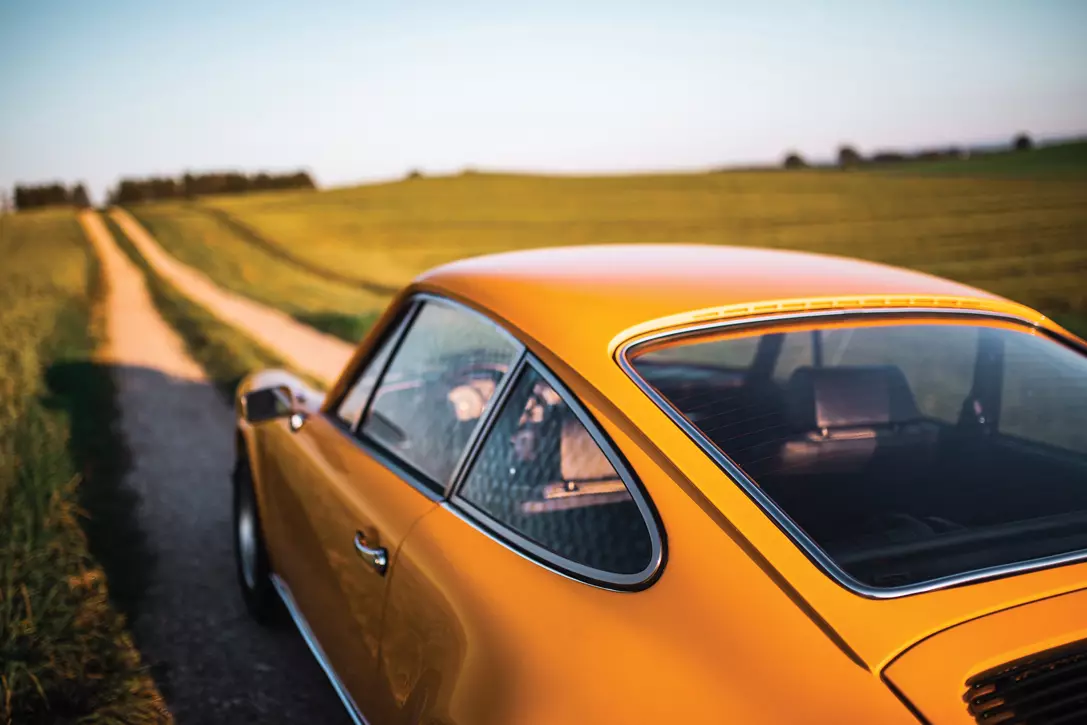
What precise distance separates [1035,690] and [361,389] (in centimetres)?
206

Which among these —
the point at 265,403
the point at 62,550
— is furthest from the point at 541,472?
the point at 62,550

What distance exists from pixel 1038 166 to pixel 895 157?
20224 mm

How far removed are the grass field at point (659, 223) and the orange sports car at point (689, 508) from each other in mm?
8901

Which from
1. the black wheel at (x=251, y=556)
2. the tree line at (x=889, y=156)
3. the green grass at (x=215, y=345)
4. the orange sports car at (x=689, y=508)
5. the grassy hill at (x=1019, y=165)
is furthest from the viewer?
the tree line at (x=889, y=156)

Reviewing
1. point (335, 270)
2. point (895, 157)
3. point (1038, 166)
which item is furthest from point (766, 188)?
Result: point (335, 270)

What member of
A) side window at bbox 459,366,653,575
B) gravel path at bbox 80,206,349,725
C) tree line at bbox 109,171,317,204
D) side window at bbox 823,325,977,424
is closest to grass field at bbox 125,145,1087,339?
gravel path at bbox 80,206,349,725

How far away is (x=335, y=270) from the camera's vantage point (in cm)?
2591

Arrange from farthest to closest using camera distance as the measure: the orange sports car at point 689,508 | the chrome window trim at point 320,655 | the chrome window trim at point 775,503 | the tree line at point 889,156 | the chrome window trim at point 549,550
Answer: the tree line at point 889,156
the chrome window trim at point 320,655
the chrome window trim at point 549,550
the chrome window trim at point 775,503
the orange sports car at point 689,508

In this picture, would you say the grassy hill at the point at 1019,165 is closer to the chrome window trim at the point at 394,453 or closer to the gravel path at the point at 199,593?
the gravel path at the point at 199,593

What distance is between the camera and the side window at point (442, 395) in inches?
84.4

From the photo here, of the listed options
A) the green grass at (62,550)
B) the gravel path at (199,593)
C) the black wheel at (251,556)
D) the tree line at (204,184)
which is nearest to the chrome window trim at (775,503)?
the gravel path at (199,593)

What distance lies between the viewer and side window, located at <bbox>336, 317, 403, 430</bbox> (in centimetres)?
253

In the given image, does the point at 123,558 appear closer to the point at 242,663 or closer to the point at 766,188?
the point at 242,663

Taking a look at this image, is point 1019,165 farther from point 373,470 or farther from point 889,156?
point 373,470
